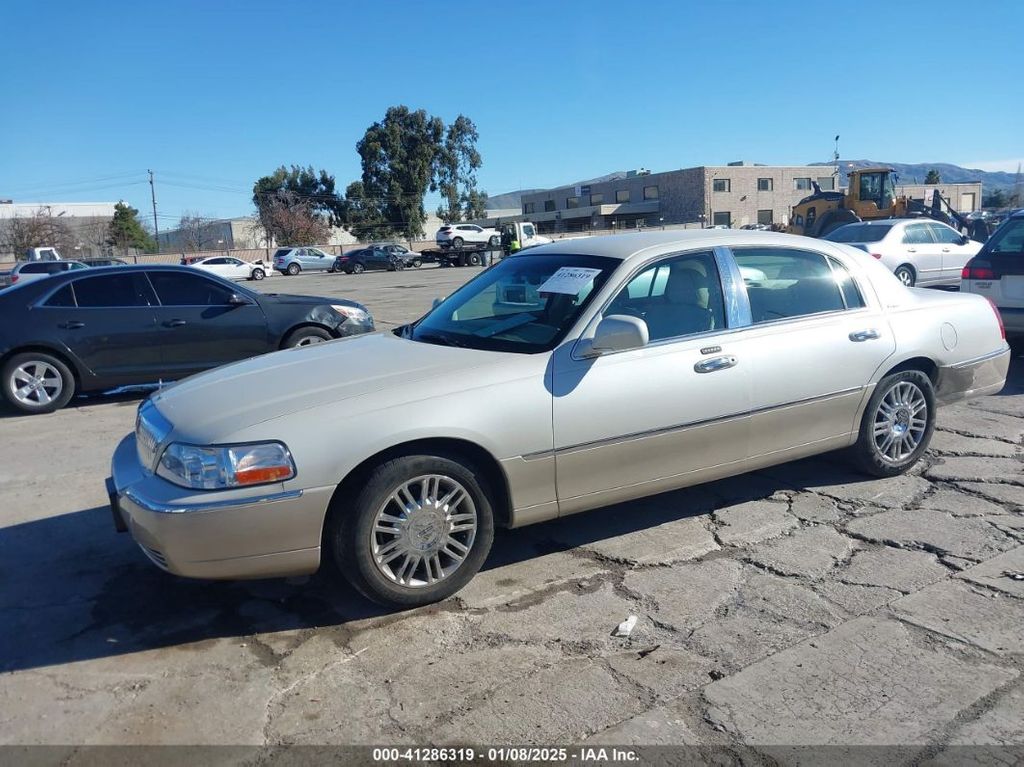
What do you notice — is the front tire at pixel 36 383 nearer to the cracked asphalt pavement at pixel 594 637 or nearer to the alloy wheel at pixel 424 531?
the cracked asphalt pavement at pixel 594 637

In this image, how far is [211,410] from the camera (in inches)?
143

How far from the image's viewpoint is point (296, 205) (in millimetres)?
72062

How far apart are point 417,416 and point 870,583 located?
7.51 feet

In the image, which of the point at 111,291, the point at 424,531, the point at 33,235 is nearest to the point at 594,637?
the point at 424,531

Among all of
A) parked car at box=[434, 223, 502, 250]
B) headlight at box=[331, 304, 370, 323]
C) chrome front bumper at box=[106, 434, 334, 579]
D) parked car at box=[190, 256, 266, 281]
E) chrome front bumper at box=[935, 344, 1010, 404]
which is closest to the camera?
chrome front bumper at box=[106, 434, 334, 579]

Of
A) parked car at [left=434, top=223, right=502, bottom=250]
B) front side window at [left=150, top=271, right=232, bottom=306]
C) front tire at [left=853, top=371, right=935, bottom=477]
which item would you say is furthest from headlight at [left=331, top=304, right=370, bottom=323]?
parked car at [left=434, top=223, right=502, bottom=250]

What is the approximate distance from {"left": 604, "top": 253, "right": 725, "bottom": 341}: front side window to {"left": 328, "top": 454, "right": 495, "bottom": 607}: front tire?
122 centimetres

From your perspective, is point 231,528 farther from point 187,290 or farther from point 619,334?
point 187,290

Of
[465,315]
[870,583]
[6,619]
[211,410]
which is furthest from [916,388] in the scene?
[6,619]

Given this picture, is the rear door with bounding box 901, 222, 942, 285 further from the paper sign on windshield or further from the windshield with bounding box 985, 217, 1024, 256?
the paper sign on windshield

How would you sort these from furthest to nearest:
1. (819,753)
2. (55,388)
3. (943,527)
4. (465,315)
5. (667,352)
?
(55,388), (465,315), (943,527), (667,352), (819,753)

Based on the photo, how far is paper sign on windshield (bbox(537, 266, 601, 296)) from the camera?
429cm

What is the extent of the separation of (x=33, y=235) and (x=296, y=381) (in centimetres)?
6302

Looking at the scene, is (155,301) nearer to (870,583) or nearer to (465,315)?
(465,315)
